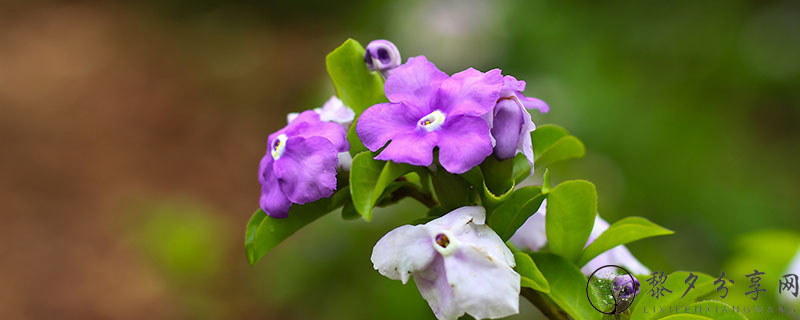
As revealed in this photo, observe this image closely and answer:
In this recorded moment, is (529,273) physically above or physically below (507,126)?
below

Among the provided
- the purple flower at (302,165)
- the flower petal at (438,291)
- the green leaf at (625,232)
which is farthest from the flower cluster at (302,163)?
the green leaf at (625,232)

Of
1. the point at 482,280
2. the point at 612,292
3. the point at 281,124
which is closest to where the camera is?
the point at 482,280

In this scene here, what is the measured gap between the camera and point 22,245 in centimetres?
305

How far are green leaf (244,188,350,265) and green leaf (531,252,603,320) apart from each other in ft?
0.63

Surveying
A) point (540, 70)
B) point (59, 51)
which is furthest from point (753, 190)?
point (59, 51)

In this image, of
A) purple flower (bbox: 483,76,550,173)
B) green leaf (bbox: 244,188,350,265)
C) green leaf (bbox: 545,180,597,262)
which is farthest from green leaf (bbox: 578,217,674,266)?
green leaf (bbox: 244,188,350,265)

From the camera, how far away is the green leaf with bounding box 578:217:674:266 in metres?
0.63

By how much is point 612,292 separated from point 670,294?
55 mm

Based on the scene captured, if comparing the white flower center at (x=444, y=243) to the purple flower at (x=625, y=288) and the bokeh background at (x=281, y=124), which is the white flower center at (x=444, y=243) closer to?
the purple flower at (x=625, y=288)

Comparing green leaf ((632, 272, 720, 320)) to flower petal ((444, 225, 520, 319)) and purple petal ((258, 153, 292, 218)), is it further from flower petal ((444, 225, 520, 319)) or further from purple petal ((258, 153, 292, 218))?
purple petal ((258, 153, 292, 218))

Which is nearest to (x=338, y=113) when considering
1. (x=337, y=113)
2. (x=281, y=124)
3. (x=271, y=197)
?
(x=337, y=113)

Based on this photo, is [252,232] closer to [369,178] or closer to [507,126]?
[369,178]

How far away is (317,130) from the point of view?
621mm

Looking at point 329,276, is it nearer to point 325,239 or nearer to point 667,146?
point 325,239
